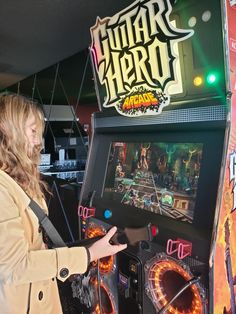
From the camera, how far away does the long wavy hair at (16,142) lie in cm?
114

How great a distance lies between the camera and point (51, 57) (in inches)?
143

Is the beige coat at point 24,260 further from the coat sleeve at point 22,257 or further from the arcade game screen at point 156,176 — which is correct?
the arcade game screen at point 156,176

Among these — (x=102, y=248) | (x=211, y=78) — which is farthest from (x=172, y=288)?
(x=211, y=78)

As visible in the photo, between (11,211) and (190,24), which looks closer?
(11,211)

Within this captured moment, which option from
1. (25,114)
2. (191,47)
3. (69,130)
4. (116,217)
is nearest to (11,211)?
(25,114)

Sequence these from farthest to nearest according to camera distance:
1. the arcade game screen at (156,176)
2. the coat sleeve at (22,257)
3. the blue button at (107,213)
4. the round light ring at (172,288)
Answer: the blue button at (107,213), the arcade game screen at (156,176), the round light ring at (172,288), the coat sleeve at (22,257)

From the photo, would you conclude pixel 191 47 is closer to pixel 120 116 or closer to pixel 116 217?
pixel 120 116

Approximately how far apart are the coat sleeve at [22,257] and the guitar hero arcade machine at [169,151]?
0.98 ft

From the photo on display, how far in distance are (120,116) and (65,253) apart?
0.68 meters

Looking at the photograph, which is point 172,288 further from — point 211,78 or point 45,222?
point 211,78

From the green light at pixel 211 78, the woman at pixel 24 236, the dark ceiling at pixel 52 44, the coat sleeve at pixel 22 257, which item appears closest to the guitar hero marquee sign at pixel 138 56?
the green light at pixel 211 78

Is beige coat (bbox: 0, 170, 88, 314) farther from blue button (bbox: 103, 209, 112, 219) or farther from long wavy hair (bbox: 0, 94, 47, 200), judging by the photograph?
blue button (bbox: 103, 209, 112, 219)

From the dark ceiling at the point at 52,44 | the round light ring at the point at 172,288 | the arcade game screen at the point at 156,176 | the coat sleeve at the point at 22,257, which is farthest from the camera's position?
the dark ceiling at the point at 52,44

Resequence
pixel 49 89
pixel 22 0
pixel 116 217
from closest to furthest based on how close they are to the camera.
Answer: pixel 116 217, pixel 22 0, pixel 49 89
